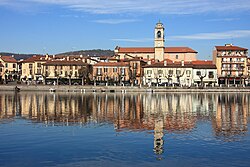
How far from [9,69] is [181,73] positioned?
155 ft

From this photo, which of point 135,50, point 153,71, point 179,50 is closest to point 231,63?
point 179,50

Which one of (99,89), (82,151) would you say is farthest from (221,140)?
(99,89)

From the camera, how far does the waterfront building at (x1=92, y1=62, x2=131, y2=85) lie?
9338cm

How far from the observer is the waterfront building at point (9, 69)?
10862 centimetres

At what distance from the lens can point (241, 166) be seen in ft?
49.6

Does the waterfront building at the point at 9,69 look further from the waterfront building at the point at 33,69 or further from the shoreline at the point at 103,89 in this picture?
the shoreline at the point at 103,89

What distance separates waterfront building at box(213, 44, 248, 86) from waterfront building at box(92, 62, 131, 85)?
2092 centimetres

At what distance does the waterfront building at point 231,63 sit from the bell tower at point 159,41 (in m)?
14.2

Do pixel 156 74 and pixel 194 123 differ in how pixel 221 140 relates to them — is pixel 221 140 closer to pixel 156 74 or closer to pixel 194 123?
pixel 194 123

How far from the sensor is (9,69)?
111 m

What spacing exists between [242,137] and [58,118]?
1424 cm

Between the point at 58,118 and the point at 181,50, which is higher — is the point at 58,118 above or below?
below

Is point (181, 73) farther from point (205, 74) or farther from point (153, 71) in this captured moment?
point (153, 71)

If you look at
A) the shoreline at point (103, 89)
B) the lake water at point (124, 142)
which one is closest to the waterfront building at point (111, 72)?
the shoreline at point (103, 89)
